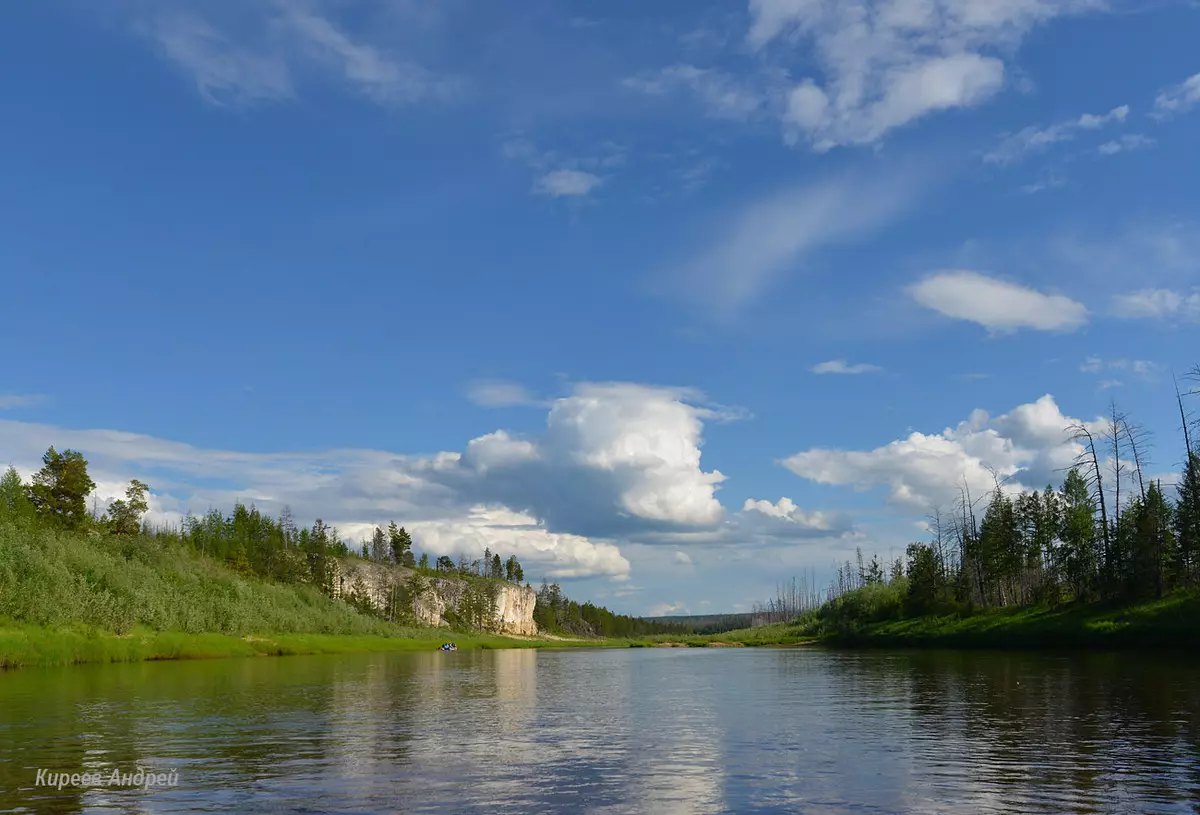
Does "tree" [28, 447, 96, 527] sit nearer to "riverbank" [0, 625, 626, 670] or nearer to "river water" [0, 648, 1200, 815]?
"riverbank" [0, 625, 626, 670]

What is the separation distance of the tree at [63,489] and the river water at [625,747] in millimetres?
98070

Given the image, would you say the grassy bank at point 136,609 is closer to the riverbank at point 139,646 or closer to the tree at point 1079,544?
the riverbank at point 139,646

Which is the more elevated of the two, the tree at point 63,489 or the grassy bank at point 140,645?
the tree at point 63,489

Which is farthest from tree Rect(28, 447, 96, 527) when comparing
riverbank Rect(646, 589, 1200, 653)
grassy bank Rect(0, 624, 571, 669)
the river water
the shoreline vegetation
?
riverbank Rect(646, 589, 1200, 653)

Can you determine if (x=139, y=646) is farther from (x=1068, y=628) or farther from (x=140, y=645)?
(x=1068, y=628)

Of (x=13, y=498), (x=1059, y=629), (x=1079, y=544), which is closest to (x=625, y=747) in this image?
(x=1059, y=629)

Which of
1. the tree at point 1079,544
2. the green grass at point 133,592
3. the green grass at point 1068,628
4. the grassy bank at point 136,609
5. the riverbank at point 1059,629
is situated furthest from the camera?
the tree at point 1079,544

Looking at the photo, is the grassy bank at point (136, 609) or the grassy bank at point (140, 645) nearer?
the grassy bank at point (140, 645)

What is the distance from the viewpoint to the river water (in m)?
20.1

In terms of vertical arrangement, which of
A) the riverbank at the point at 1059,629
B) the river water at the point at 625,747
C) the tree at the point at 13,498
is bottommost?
the riverbank at the point at 1059,629

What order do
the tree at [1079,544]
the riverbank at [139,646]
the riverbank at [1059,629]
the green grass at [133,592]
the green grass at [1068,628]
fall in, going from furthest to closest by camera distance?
the tree at [1079,544]
the green grass at [133,592]
the riverbank at [1059,629]
the green grass at [1068,628]
the riverbank at [139,646]

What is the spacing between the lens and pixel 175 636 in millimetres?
103750

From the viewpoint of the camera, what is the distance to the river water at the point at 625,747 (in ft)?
66.0

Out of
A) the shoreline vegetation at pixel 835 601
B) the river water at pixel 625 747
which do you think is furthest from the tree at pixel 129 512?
the river water at pixel 625 747
